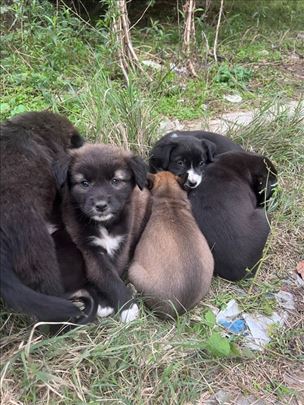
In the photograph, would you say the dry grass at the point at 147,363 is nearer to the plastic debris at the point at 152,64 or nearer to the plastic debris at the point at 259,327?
the plastic debris at the point at 259,327

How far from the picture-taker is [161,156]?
436 centimetres

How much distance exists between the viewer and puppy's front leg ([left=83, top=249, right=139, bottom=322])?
132 inches

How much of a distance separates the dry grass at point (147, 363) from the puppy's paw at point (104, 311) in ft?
0.28

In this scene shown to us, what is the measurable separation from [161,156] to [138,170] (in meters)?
0.91

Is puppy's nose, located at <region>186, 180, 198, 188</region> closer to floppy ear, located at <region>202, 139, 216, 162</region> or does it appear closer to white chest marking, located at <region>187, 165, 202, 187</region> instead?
white chest marking, located at <region>187, 165, 202, 187</region>

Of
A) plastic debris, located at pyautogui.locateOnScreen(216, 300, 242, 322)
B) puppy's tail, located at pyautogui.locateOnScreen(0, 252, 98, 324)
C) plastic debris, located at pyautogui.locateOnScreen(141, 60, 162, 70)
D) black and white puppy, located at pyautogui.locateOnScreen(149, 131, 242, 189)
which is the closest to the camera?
puppy's tail, located at pyautogui.locateOnScreen(0, 252, 98, 324)

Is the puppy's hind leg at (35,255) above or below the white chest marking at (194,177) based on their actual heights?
above

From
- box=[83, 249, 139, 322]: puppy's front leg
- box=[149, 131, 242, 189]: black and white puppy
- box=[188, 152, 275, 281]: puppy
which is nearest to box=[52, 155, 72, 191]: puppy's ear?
box=[83, 249, 139, 322]: puppy's front leg

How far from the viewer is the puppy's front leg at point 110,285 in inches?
132

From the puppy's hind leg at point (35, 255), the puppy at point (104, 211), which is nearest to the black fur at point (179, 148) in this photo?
the puppy at point (104, 211)

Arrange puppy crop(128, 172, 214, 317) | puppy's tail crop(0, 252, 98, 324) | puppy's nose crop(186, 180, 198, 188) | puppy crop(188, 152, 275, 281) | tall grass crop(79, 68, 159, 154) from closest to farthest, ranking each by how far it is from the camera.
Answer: puppy's tail crop(0, 252, 98, 324) < puppy crop(128, 172, 214, 317) < puppy crop(188, 152, 275, 281) < puppy's nose crop(186, 180, 198, 188) < tall grass crop(79, 68, 159, 154)

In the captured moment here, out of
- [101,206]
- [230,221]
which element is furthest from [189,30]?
[101,206]

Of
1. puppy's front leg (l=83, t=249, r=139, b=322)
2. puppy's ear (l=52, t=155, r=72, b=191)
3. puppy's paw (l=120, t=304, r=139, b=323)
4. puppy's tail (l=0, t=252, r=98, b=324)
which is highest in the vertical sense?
puppy's ear (l=52, t=155, r=72, b=191)

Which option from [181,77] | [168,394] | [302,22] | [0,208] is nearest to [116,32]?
[181,77]
